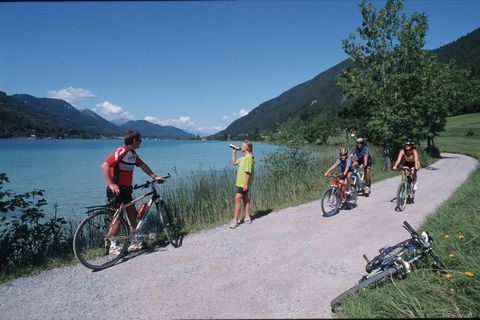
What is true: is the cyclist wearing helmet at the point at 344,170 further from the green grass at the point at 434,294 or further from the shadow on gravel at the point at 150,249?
the shadow on gravel at the point at 150,249

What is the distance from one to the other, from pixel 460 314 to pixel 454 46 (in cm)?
18868

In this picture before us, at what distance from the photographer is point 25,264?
5.95m

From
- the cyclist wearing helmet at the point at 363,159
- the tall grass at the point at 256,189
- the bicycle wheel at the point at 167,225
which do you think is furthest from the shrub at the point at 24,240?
the cyclist wearing helmet at the point at 363,159

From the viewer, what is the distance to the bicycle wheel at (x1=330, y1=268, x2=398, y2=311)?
3.89 meters

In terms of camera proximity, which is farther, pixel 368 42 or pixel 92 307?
pixel 368 42

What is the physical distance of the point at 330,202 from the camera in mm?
9273

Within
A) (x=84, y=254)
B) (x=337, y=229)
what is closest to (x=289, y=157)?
(x=337, y=229)

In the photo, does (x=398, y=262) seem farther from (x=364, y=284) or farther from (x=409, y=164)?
(x=409, y=164)

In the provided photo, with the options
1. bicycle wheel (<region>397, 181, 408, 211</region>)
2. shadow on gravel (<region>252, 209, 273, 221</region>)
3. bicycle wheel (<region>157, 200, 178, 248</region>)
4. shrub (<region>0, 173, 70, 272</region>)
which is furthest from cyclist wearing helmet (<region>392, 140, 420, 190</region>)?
shrub (<region>0, 173, 70, 272</region>)

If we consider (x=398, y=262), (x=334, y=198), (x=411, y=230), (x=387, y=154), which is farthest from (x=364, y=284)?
(x=387, y=154)

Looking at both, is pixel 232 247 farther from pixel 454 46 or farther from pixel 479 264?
pixel 454 46

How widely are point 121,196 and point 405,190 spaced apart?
25.9 ft

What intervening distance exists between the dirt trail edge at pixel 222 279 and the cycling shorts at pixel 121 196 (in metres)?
1.05

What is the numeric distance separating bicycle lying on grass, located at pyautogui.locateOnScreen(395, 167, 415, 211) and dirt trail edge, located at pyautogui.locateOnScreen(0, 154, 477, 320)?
1.98 meters
